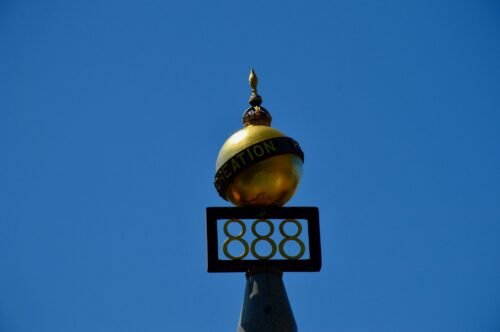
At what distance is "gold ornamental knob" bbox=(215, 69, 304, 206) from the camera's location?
720 inches

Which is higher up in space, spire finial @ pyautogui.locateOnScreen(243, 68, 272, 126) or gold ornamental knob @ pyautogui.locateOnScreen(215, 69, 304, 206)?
spire finial @ pyautogui.locateOnScreen(243, 68, 272, 126)

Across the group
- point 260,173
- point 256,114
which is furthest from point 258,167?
point 256,114

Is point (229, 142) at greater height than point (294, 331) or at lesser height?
greater

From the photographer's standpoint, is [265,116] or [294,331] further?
[265,116]

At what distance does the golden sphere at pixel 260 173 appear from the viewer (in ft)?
60.1

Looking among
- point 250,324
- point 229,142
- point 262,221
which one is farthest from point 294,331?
point 229,142

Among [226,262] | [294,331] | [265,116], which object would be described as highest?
[265,116]

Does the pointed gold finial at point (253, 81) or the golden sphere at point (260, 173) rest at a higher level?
the pointed gold finial at point (253, 81)

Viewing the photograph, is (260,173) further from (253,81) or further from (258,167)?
(253,81)

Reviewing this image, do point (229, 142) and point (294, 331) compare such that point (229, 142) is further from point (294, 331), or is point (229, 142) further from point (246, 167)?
point (294, 331)

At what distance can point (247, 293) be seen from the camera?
1805cm

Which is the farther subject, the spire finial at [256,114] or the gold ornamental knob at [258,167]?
the spire finial at [256,114]

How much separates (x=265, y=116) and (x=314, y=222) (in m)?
1.83

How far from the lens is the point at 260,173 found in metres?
18.3
